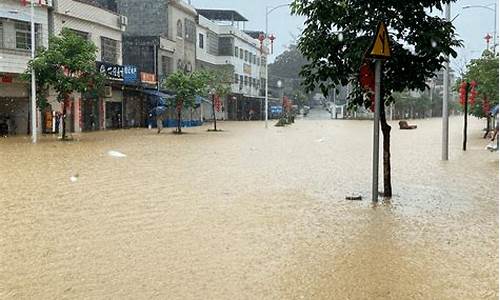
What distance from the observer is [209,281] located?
19.0ft

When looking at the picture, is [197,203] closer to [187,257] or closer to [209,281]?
[187,257]

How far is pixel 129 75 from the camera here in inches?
1689

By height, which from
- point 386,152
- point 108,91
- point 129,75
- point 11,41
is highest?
point 11,41

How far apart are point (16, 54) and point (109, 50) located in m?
11.1

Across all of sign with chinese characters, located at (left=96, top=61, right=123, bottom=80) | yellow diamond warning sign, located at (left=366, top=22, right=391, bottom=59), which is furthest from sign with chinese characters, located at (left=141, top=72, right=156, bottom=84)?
yellow diamond warning sign, located at (left=366, top=22, right=391, bottom=59)

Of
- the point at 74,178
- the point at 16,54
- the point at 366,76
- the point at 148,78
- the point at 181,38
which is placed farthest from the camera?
the point at 181,38

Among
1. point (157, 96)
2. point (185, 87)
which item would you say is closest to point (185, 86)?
point (185, 87)

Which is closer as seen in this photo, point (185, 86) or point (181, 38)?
point (185, 86)

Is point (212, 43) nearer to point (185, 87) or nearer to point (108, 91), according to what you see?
point (108, 91)

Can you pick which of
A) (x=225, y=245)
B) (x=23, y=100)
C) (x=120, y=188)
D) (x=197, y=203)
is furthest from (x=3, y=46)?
(x=225, y=245)

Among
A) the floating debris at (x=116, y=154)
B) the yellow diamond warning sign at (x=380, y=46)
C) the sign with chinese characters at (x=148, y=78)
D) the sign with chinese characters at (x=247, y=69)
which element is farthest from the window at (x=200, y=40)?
the yellow diamond warning sign at (x=380, y=46)

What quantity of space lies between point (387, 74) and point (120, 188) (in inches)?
233

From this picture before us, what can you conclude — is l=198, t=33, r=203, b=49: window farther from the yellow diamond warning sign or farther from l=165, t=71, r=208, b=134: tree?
the yellow diamond warning sign

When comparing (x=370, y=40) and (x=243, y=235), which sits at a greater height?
(x=370, y=40)
